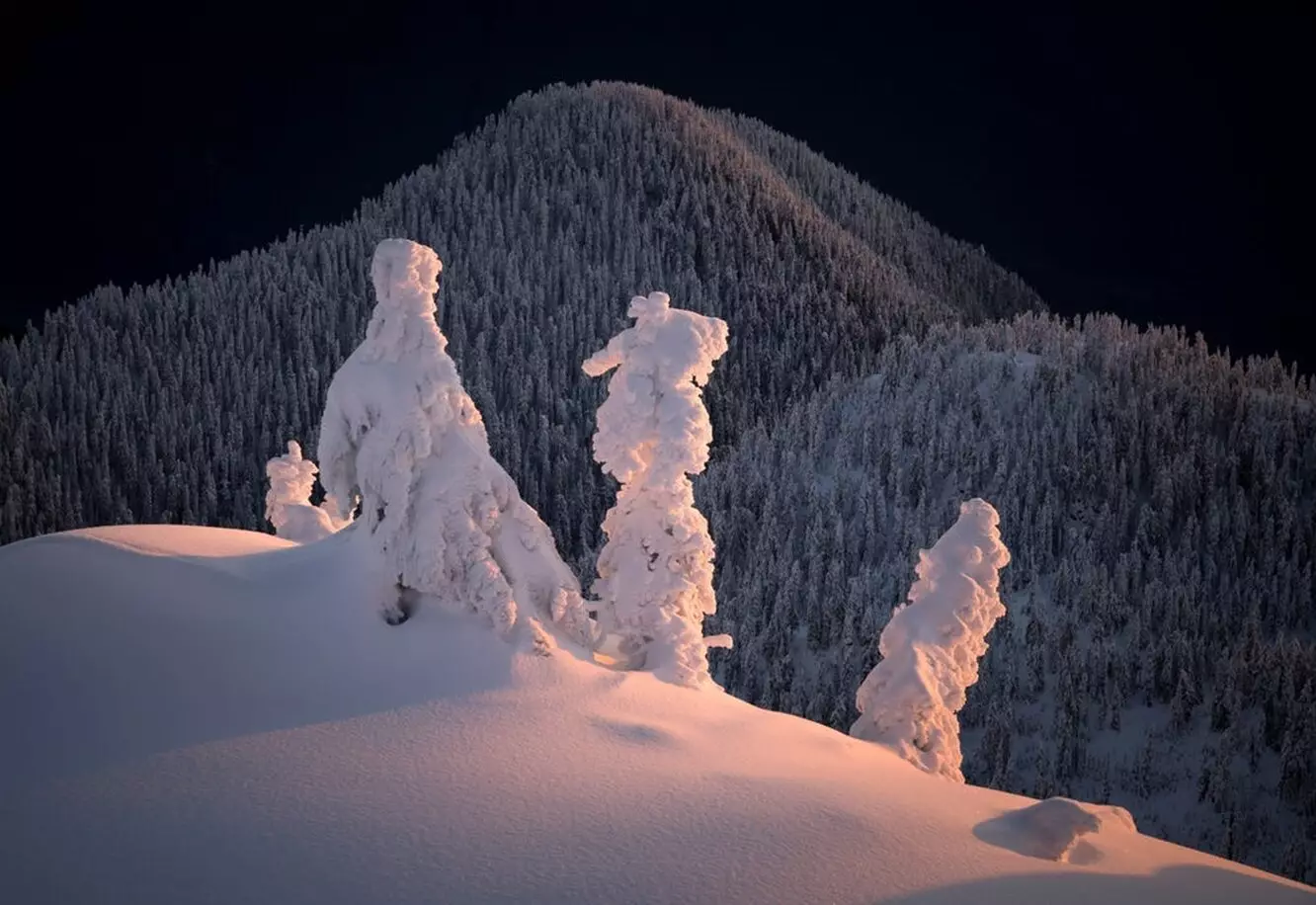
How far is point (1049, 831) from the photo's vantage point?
16.3 metres

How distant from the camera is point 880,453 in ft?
234

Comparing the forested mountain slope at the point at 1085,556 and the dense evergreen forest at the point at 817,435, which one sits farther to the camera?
the dense evergreen forest at the point at 817,435

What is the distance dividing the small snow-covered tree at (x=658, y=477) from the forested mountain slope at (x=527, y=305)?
63.7 metres

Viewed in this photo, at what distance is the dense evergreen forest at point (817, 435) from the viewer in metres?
49.7

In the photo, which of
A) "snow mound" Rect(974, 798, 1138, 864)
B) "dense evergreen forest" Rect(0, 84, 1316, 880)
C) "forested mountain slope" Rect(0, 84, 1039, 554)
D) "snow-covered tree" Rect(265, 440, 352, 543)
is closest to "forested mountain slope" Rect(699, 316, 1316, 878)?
"dense evergreen forest" Rect(0, 84, 1316, 880)

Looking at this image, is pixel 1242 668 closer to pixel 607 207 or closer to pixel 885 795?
pixel 885 795

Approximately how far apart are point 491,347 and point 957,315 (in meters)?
61.9

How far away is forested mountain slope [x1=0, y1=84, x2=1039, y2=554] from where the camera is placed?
8825cm

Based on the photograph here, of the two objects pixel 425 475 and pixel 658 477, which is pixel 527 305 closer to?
pixel 658 477

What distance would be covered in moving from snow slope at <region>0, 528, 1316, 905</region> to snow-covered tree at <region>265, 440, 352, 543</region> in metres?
10.3

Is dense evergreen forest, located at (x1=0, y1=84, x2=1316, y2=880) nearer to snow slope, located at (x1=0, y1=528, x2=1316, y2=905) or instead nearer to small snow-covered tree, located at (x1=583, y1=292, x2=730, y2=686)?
small snow-covered tree, located at (x1=583, y1=292, x2=730, y2=686)

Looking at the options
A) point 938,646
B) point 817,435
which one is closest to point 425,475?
point 938,646

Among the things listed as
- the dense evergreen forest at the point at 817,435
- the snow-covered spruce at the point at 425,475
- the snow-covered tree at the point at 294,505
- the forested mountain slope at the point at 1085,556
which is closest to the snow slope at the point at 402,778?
the snow-covered spruce at the point at 425,475

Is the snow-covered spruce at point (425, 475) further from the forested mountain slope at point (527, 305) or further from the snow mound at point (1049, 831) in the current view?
the forested mountain slope at point (527, 305)
